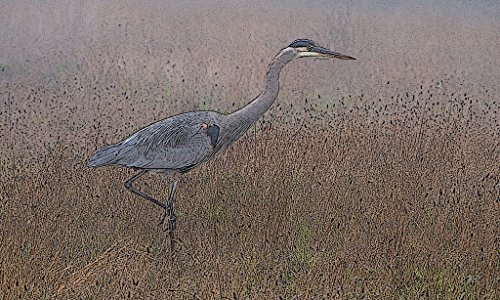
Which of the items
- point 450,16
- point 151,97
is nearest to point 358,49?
point 450,16

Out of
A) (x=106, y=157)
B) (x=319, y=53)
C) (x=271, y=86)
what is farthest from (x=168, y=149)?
(x=319, y=53)

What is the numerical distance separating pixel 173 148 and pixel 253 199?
0.74 metres

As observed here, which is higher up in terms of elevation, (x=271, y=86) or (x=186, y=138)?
(x=271, y=86)

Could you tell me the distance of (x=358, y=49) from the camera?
11.6 meters

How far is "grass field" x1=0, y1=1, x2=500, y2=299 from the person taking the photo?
188 inches

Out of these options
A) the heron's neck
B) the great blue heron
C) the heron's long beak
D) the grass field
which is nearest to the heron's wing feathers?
the great blue heron

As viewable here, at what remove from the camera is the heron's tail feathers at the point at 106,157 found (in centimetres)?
558

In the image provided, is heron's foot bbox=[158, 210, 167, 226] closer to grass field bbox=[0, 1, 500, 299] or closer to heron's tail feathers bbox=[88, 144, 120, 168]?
grass field bbox=[0, 1, 500, 299]

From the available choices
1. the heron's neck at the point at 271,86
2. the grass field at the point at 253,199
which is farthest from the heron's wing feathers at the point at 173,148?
the grass field at the point at 253,199

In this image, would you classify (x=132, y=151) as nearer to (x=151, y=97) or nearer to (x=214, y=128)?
(x=214, y=128)

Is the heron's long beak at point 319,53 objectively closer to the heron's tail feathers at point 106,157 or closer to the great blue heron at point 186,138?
the great blue heron at point 186,138

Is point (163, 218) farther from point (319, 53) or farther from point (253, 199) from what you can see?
point (319, 53)

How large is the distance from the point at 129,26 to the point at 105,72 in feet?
6.08

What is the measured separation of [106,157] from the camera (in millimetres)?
5621
